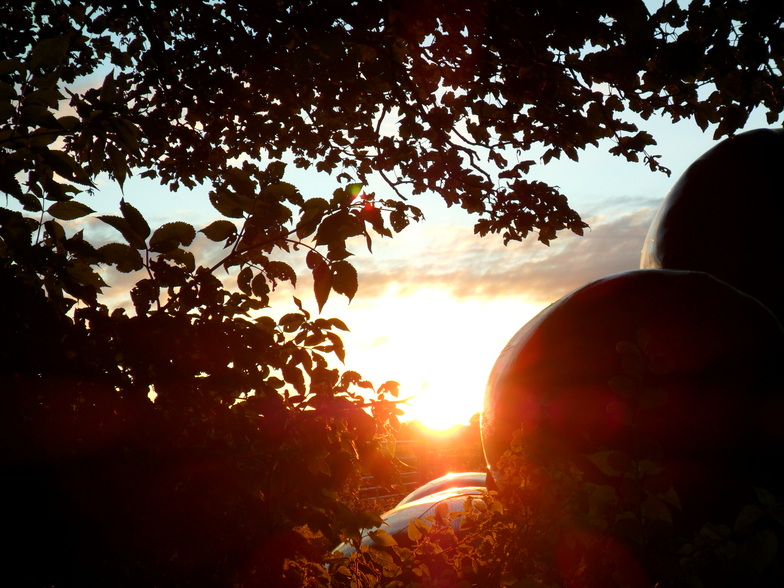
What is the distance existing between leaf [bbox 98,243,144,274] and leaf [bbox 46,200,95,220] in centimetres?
20

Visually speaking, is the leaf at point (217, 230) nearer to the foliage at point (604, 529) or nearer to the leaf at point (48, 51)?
the leaf at point (48, 51)

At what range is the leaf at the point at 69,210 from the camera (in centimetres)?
207

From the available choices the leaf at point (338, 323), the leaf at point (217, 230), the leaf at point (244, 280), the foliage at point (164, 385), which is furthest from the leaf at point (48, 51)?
the leaf at point (338, 323)

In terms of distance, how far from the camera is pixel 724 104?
418cm

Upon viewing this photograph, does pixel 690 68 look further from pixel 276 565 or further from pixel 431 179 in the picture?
pixel 276 565

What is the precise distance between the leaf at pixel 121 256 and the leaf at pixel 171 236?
0.22 ft

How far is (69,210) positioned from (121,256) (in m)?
0.30

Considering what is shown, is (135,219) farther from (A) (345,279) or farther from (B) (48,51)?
(A) (345,279)

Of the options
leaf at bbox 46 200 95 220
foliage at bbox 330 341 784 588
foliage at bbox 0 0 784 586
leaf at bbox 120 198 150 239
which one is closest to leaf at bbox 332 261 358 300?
foliage at bbox 0 0 784 586

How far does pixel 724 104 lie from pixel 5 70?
174 inches

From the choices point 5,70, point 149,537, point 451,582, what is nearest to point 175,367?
point 149,537

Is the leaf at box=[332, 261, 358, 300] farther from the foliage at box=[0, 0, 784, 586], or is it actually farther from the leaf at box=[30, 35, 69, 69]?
the leaf at box=[30, 35, 69, 69]

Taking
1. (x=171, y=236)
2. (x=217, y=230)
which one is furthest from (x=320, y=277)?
(x=171, y=236)

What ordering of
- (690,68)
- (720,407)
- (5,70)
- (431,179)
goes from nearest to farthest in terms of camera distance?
(5,70), (690,68), (720,407), (431,179)
